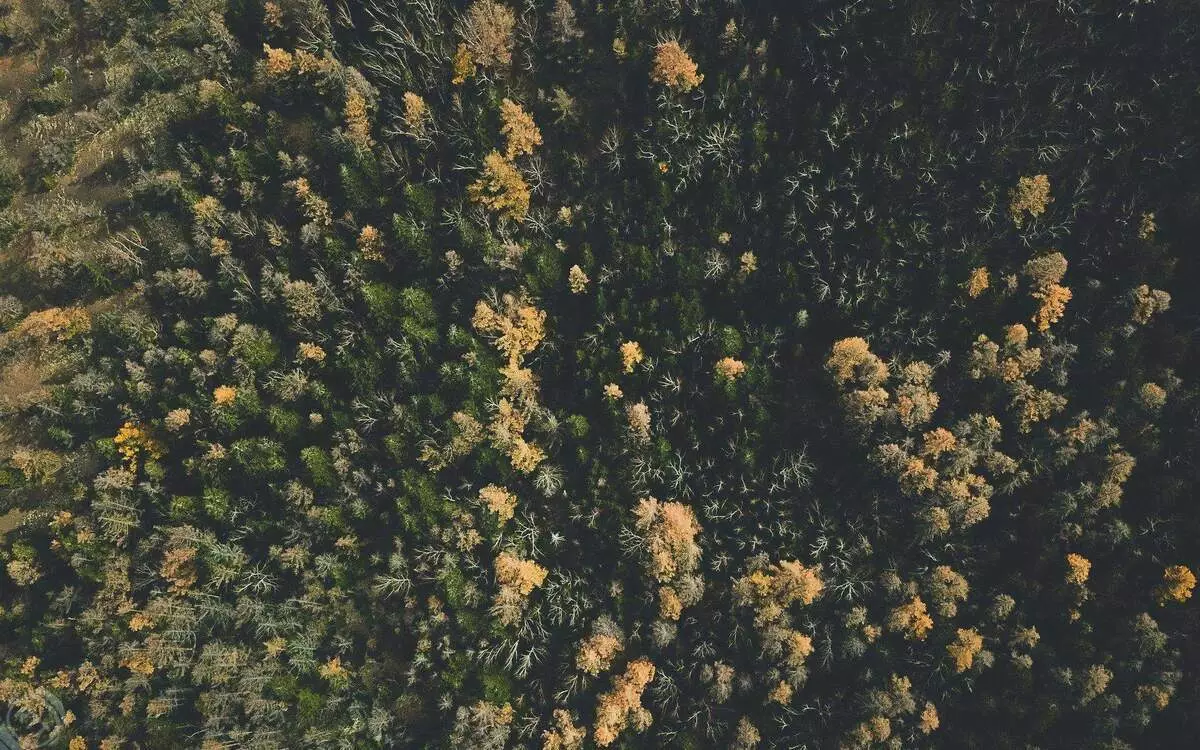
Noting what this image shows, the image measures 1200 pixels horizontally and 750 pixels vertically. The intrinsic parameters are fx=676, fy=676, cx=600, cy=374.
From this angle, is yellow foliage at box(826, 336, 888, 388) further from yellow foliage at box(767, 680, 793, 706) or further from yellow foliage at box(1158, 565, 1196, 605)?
yellow foliage at box(1158, 565, 1196, 605)

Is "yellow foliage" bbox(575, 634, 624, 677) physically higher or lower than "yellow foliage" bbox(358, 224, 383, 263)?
lower

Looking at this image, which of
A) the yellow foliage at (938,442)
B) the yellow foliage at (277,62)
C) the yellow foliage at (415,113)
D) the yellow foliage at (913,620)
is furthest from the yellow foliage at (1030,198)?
the yellow foliage at (277,62)

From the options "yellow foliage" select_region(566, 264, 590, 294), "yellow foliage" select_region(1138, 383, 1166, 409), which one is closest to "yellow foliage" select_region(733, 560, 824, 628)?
"yellow foliage" select_region(566, 264, 590, 294)

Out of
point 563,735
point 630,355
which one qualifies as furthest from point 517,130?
point 563,735

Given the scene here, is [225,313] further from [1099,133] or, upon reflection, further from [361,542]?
[1099,133]

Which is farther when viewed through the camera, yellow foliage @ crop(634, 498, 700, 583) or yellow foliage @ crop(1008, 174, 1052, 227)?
yellow foliage @ crop(634, 498, 700, 583)

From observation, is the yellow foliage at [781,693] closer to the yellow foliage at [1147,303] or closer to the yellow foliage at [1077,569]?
the yellow foliage at [1077,569]

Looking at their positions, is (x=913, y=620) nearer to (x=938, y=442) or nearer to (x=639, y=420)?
(x=938, y=442)

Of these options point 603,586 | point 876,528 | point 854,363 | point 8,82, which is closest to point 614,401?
point 603,586
